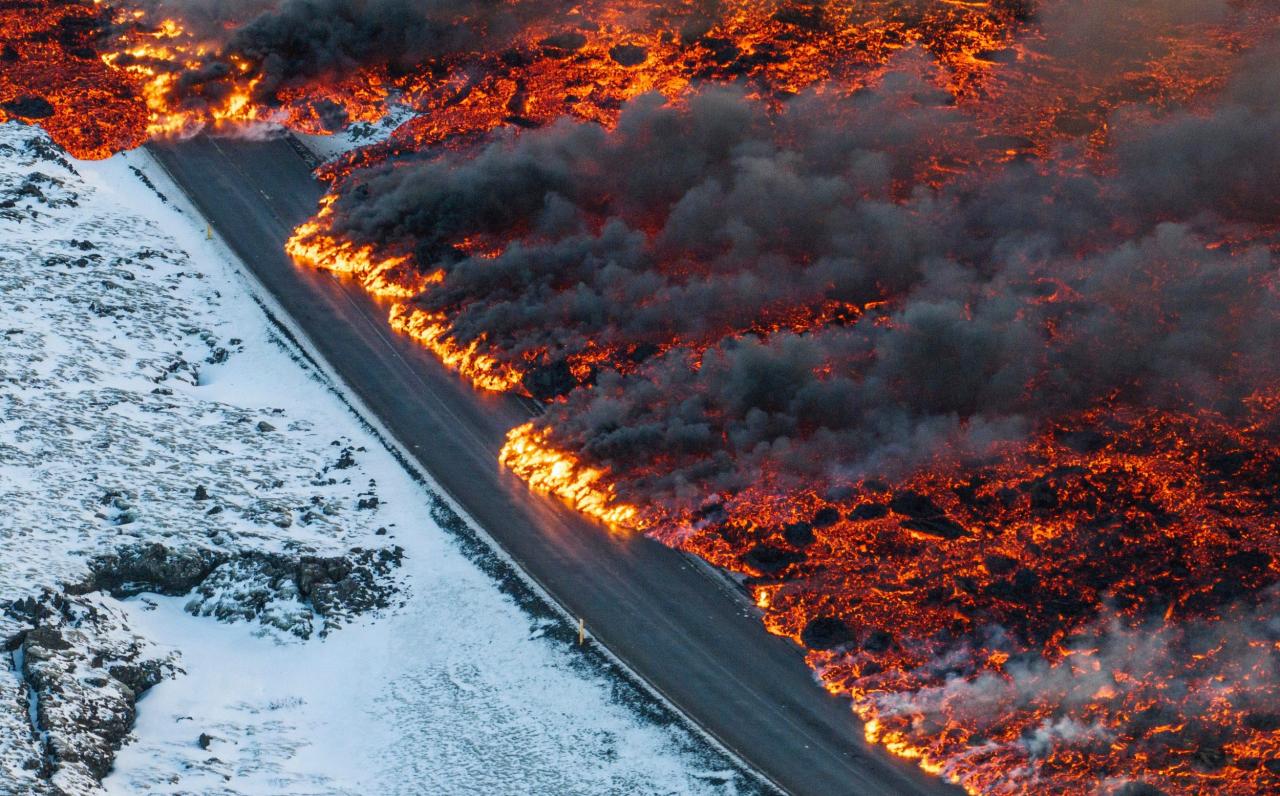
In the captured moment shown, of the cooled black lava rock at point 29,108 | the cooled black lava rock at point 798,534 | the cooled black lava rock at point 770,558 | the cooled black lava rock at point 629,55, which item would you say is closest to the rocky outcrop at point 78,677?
the cooled black lava rock at point 770,558

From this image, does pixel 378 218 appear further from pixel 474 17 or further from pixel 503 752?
pixel 503 752

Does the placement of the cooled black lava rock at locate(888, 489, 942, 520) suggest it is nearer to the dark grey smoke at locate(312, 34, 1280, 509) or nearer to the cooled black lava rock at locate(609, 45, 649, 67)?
the dark grey smoke at locate(312, 34, 1280, 509)

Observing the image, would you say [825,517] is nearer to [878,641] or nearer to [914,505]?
[914,505]

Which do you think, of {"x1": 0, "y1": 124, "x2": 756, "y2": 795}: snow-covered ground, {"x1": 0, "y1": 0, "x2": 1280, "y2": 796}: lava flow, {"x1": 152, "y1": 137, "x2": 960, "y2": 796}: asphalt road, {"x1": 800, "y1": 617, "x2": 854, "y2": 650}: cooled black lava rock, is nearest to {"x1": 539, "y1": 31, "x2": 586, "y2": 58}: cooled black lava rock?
{"x1": 0, "y1": 0, "x2": 1280, "y2": 796}: lava flow

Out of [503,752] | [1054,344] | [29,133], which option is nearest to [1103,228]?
[1054,344]

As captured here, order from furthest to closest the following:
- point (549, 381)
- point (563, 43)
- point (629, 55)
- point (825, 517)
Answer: point (563, 43) → point (629, 55) → point (549, 381) → point (825, 517)

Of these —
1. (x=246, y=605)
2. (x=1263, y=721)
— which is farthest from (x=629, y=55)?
(x=1263, y=721)
